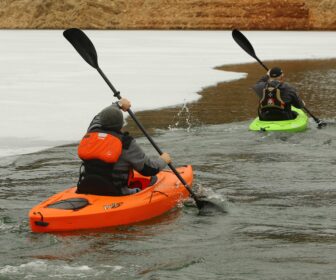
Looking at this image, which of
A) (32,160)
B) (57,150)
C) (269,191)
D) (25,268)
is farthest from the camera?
(57,150)

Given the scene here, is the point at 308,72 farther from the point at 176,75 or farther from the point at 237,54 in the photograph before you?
the point at 237,54

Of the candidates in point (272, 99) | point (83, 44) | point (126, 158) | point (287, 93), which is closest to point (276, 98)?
point (272, 99)

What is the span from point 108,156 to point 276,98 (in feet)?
17.4

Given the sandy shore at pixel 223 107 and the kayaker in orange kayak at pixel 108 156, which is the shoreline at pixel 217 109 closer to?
the sandy shore at pixel 223 107

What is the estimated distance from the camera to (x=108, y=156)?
6.66 meters

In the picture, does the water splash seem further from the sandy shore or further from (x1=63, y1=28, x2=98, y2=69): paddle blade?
(x1=63, y1=28, x2=98, y2=69): paddle blade

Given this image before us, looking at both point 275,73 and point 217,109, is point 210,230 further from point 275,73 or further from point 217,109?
point 217,109

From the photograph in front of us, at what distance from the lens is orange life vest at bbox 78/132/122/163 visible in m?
6.67

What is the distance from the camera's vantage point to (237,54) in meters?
29.9

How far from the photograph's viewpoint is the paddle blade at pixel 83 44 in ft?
28.3

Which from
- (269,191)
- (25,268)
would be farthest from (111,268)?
(269,191)

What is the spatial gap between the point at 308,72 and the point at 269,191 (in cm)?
1515

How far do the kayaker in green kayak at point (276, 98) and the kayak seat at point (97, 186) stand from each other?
5.15 metres

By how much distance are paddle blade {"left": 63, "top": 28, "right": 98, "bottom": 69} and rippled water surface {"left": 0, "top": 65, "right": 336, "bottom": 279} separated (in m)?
1.44
